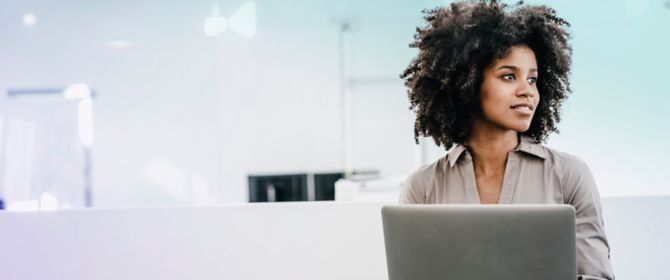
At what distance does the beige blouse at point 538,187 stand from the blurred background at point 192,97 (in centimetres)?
330

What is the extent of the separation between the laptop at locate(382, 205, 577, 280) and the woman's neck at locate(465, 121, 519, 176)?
441 mm

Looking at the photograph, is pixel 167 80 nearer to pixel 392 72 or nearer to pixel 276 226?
pixel 392 72

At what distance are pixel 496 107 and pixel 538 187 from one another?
0.21m

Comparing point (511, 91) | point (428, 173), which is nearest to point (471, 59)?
point (511, 91)

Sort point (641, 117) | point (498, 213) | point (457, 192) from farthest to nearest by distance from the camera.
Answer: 1. point (641, 117)
2. point (457, 192)
3. point (498, 213)

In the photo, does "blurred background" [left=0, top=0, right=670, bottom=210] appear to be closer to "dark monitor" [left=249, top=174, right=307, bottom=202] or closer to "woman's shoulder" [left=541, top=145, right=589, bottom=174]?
"dark monitor" [left=249, top=174, right=307, bottom=202]

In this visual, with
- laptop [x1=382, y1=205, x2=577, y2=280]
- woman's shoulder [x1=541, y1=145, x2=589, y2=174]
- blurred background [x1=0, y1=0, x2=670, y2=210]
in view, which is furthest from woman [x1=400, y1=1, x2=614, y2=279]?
blurred background [x1=0, y1=0, x2=670, y2=210]

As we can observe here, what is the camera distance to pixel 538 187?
122cm

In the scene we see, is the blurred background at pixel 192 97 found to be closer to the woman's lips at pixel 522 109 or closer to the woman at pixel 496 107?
the woman at pixel 496 107

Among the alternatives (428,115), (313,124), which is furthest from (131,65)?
(428,115)

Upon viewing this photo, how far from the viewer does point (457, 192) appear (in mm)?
1271

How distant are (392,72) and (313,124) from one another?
89 centimetres

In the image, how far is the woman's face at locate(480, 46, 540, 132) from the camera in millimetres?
1203

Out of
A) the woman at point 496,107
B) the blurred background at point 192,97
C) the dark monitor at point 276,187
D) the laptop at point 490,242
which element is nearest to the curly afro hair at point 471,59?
the woman at point 496,107
